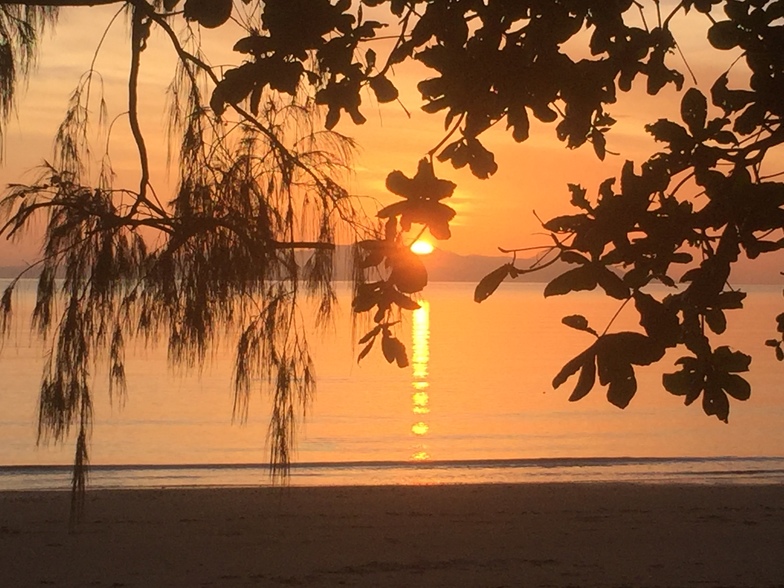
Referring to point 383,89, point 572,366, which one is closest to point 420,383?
point 383,89

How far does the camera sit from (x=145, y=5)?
470cm

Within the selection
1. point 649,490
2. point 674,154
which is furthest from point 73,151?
point 649,490

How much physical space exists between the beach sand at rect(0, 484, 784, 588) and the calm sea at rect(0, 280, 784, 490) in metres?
1.40

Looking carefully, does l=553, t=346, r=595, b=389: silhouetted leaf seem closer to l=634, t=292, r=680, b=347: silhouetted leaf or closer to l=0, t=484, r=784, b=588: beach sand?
l=634, t=292, r=680, b=347: silhouetted leaf

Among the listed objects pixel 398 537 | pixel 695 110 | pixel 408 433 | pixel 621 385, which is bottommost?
pixel 398 537

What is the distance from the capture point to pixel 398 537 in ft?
25.4

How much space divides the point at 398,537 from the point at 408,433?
8.41m

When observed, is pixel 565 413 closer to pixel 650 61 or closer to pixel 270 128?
pixel 270 128

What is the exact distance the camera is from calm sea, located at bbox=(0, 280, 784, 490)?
39.9 feet

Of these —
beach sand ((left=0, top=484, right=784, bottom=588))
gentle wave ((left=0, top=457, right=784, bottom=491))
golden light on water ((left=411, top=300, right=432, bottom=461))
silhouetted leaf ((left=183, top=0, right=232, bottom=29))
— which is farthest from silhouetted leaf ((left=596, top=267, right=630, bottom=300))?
gentle wave ((left=0, top=457, right=784, bottom=491))

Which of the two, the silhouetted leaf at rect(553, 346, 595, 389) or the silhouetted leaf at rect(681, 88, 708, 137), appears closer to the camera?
the silhouetted leaf at rect(553, 346, 595, 389)

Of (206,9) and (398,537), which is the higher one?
(206,9)

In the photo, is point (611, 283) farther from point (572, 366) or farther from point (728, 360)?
point (728, 360)

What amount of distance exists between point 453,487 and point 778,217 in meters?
7.93
